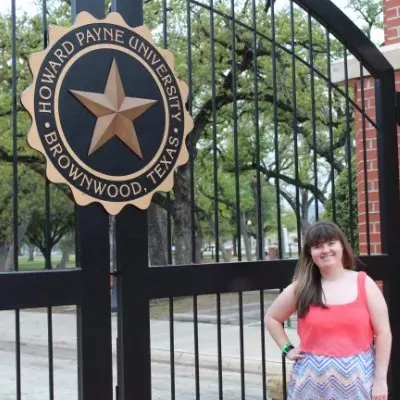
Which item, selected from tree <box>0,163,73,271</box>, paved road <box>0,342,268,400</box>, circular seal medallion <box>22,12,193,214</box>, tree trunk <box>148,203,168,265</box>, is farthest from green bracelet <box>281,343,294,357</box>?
tree trunk <box>148,203,168,265</box>

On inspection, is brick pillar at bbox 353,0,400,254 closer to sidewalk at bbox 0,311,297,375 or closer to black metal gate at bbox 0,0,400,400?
black metal gate at bbox 0,0,400,400

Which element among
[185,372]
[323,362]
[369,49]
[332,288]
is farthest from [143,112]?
[185,372]

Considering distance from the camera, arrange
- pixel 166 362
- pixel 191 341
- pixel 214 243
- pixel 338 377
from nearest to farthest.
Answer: pixel 338 377 → pixel 214 243 → pixel 166 362 → pixel 191 341

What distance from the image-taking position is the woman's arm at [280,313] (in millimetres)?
2947

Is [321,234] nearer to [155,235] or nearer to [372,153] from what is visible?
[372,153]

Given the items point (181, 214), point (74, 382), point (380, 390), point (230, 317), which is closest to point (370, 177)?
point (380, 390)

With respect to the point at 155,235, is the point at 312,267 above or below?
below

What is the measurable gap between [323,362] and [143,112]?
1.34 metres

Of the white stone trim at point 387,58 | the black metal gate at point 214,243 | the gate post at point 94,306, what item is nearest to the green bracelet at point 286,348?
the black metal gate at point 214,243

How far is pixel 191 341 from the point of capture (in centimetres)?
1133

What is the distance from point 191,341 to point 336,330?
8.83 metres

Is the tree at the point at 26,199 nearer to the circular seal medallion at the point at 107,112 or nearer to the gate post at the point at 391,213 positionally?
the gate post at the point at 391,213

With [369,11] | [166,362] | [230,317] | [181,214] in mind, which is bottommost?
[166,362]

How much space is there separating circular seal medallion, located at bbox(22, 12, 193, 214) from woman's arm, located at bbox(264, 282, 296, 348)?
2.39ft
